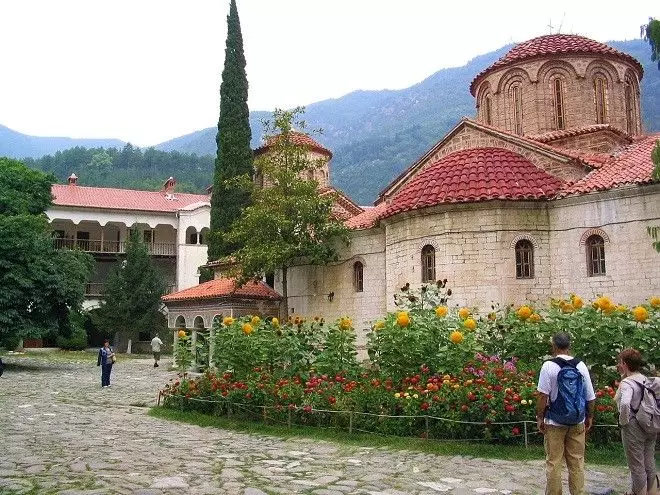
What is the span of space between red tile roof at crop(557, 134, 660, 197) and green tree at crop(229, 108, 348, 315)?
641cm

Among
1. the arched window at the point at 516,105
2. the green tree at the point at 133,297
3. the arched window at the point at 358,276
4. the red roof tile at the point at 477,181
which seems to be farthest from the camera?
the green tree at the point at 133,297

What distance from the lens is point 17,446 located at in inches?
293

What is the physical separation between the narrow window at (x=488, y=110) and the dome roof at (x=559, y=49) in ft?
2.37

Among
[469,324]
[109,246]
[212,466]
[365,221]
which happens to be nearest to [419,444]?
[469,324]

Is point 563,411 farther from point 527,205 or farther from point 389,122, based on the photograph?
point 389,122

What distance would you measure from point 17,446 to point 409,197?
10289 mm

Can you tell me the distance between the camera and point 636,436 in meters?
5.36

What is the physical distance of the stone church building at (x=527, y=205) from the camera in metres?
13.7

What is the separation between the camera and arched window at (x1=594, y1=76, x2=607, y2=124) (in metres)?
17.8

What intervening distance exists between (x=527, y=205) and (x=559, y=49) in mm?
5918

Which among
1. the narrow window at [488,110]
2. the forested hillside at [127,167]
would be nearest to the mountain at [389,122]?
the forested hillside at [127,167]

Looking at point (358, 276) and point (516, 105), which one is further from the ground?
point (516, 105)

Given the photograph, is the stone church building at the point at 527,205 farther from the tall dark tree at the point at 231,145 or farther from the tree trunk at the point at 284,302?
the tall dark tree at the point at 231,145

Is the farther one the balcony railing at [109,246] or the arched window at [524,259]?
the balcony railing at [109,246]
